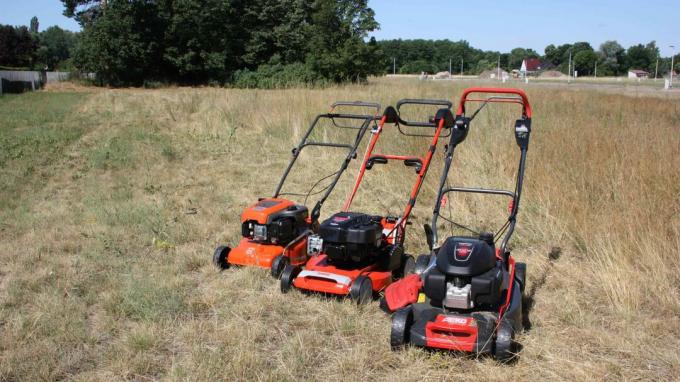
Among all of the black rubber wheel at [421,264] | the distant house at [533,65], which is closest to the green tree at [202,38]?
the black rubber wheel at [421,264]

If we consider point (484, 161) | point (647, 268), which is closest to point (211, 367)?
point (647, 268)

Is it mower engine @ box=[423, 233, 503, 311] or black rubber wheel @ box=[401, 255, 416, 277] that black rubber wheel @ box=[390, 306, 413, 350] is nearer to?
mower engine @ box=[423, 233, 503, 311]

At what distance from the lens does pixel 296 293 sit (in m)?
4.89

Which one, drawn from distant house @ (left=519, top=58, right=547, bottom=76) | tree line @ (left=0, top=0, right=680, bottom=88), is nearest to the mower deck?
tree line @ (left=0, top=0, right=680, bottom=88)

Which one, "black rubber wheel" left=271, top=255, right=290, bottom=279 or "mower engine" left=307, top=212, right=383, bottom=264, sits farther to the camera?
"black rubber wheel" left=271, top=255, right=290, bottom=279

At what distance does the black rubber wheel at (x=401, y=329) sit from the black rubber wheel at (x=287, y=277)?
1.34m

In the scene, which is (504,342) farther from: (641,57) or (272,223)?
(641,57)

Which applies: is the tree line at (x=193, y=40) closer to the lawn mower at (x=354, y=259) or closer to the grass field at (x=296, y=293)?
the grass field at (x=296, y=293)

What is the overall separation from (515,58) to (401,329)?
144 metres

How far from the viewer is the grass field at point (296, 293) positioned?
3676 mm

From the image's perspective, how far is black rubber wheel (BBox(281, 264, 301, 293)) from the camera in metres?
4.89

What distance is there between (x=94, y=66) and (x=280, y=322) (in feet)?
139

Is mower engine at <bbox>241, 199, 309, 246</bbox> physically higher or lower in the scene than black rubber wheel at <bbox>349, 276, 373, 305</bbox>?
higher

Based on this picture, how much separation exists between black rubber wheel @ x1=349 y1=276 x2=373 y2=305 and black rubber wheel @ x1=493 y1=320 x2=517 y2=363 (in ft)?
4.09
